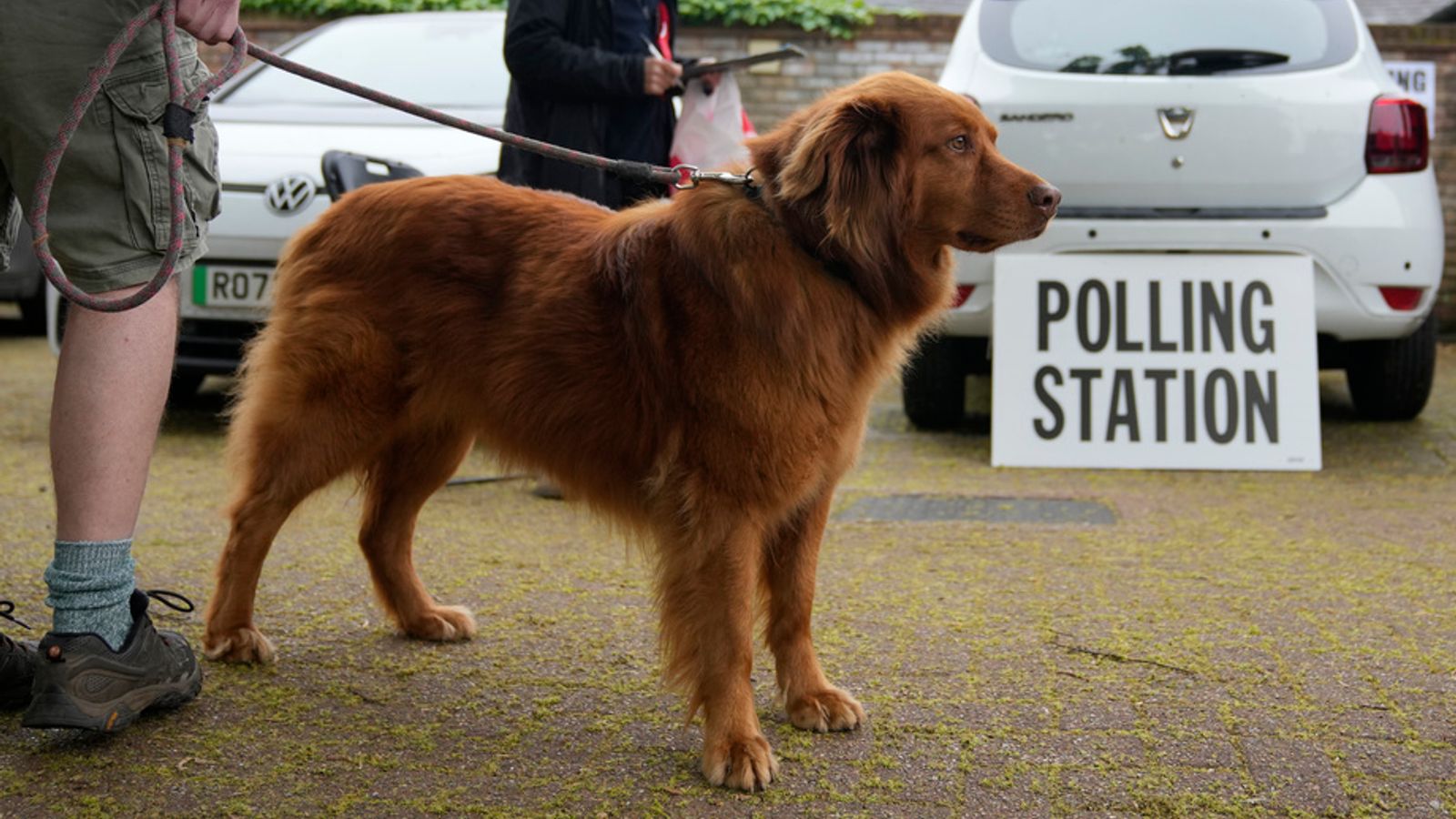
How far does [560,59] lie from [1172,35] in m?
2.71

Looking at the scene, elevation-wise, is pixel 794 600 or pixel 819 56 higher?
pixel 819 56

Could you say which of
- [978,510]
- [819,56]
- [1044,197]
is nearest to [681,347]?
[1044,197]

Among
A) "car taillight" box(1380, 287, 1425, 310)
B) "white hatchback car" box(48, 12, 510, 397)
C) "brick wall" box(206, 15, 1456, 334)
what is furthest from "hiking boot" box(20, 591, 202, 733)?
"brick wall" box(206, 15, 1456, 334)

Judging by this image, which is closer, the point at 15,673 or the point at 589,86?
the point at 15,673

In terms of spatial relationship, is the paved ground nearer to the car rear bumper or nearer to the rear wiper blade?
the car rear bumper

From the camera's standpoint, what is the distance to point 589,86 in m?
4.43

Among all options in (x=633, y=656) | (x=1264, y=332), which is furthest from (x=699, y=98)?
(x=1264, y=332)

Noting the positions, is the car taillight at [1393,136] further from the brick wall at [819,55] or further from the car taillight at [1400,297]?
the brick wall at [819,55]

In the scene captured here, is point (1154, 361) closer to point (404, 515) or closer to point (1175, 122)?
point (1175, 122)

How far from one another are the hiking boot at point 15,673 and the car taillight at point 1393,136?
4954 mm

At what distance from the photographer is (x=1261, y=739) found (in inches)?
111

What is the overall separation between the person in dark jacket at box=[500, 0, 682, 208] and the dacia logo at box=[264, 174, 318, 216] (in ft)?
4.36

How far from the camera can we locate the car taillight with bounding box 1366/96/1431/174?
5.68 m

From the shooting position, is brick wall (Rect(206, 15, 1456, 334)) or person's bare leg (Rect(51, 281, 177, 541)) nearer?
person's bare leg (Rect(51, 281, 177, 541))
